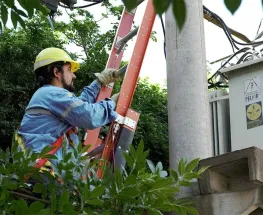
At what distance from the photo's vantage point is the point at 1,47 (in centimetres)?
976

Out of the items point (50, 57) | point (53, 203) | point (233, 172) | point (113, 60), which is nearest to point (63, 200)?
point (53, 203)

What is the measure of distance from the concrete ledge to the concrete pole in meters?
0.28

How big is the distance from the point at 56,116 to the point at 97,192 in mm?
1326

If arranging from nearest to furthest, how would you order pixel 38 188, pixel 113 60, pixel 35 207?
pixel 35 207 < pixel 38 188 < pixel 113 60

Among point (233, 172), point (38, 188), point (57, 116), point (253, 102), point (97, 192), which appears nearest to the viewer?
point (97, 192)

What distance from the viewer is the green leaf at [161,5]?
240 cm

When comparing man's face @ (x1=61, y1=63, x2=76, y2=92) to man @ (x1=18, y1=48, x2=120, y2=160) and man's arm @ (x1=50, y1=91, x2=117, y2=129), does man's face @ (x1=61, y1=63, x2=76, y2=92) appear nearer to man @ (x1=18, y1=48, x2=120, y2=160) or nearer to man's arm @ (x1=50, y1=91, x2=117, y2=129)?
man @ (x1=18, y1=48, x2=120, y2=160)

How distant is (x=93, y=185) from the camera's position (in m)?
3.78

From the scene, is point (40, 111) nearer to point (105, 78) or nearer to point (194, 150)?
point (105, 78)

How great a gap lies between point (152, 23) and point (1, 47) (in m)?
4.71

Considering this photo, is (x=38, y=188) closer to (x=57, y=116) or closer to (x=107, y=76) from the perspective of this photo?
(x=57, y=116)

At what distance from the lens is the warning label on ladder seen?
525cm

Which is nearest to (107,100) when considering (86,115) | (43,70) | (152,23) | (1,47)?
(86,115)

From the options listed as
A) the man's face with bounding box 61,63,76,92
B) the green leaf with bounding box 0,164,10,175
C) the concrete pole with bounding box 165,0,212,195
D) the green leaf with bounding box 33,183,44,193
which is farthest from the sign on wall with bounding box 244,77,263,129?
the green leaf with bounding box 0,164,10,175
